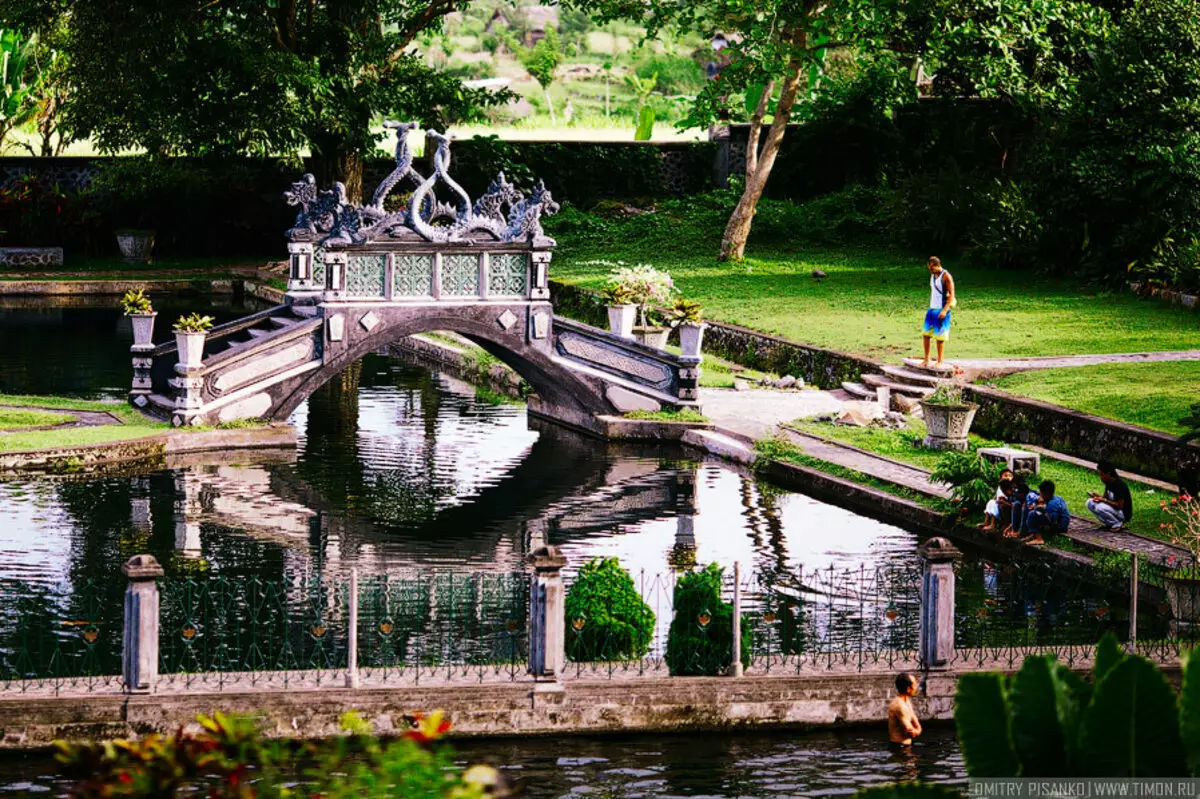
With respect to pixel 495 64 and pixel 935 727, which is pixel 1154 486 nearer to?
pixel 935 727

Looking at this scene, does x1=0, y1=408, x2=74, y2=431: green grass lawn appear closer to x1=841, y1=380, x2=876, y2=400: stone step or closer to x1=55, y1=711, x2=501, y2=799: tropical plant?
x1=841, y1=380, x2=876, y2=400: stone step

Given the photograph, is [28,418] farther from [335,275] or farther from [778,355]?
[778,355]

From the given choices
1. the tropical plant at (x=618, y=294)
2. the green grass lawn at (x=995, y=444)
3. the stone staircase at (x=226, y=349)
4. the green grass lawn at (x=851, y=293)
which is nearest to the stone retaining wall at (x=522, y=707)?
the green grass lawn at (x=995, y=444)

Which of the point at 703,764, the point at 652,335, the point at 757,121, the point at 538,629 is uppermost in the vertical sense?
the point at 757,121

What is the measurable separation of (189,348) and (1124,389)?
1264cm

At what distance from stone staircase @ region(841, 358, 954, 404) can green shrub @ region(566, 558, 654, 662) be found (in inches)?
496

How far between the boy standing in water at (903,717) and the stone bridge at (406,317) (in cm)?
1270

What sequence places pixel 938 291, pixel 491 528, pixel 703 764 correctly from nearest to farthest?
1. pixel 703 764
2. pixel 491 528
3. pixel 938 291

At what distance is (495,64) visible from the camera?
100 meters

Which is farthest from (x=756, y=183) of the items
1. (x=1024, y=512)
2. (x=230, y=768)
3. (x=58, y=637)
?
(x=230, y=768)

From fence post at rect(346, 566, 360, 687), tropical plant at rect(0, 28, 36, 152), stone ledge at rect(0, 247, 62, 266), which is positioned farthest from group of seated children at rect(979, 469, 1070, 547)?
tropical plant at rect(0, 28, 36, 152)

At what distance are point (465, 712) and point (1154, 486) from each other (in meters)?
11.1

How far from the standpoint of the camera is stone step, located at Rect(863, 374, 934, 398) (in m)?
27.2

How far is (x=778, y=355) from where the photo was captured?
3134cm
